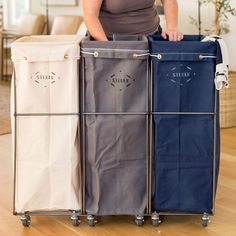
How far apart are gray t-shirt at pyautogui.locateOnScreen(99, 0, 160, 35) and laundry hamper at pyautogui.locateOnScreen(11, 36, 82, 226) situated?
26cm

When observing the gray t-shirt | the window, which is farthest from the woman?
the window

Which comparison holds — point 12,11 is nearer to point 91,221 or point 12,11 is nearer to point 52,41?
point 52,41

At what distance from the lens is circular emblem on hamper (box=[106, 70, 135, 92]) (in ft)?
6.86

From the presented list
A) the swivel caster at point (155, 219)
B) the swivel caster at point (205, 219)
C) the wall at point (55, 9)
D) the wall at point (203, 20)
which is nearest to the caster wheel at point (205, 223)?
the swivel caster at point (205, 219)

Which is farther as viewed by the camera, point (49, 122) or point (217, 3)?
point (217, 3)

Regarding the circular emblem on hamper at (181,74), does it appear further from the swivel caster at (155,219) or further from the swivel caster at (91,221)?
the swivel caster at (91,221)

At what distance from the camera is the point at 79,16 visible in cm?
630

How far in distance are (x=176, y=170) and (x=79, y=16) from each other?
175 inches

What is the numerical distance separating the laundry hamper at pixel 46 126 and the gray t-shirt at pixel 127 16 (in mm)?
257

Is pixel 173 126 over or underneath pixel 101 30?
underneath

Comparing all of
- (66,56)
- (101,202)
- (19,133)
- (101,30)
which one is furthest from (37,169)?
(101,30)

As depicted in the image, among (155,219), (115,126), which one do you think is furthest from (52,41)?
(155,219)

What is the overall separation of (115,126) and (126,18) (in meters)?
0.57

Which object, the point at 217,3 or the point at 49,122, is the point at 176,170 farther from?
the point at 217,3
